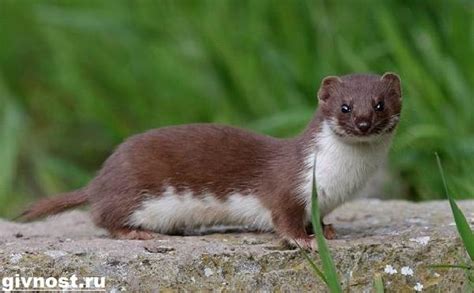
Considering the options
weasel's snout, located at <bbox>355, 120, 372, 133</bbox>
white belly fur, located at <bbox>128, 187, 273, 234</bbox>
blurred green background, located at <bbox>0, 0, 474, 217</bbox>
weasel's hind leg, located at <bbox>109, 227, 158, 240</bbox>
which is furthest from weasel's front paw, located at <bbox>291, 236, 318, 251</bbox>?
blurred green background, located at <bbox>0, 0, 474, 217</bbox>

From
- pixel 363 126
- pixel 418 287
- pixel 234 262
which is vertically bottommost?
pixel 418 287

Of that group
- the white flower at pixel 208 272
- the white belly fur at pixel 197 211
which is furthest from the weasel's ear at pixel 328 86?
the white flower at pixel 208 272

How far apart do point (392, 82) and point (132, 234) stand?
48.0 inches

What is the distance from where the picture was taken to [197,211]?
480 cm

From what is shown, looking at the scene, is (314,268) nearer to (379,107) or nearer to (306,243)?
(306,243)

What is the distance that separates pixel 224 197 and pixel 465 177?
204 centimetres

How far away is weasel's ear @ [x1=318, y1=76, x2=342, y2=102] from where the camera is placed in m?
4.66

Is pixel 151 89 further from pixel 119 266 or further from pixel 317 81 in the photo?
pixel 119 266

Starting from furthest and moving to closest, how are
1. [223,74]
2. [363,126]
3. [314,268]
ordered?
[223,74] < [363,126] < [314,268]

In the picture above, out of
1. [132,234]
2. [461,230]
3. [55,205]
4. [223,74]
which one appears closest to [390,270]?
[461,230]

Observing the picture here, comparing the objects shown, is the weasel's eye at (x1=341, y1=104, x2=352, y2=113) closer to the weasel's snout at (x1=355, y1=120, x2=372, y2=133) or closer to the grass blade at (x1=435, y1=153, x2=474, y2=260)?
the weasel's snout at (x1=355, y1=120, x2=372, y2=133)

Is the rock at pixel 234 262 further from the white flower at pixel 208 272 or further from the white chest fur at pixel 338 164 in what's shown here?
the white chest fur at pixel 338 164

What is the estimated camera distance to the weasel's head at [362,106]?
443 cm

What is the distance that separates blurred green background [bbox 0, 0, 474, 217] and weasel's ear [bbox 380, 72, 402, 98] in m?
1.85
